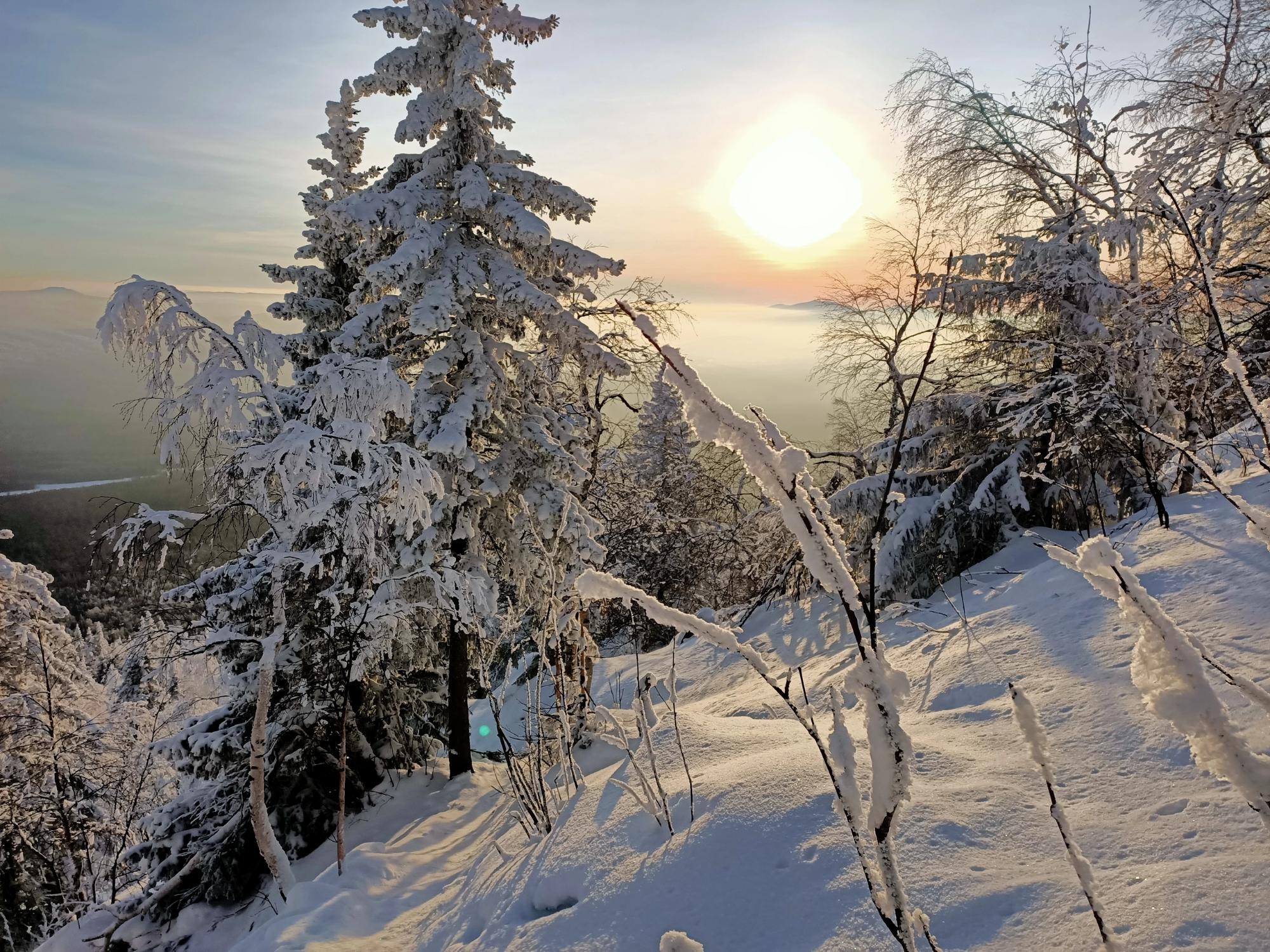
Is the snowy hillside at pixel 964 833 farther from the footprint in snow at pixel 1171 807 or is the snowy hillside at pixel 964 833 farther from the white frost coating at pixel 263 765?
the white frost coating at pixel 263 765

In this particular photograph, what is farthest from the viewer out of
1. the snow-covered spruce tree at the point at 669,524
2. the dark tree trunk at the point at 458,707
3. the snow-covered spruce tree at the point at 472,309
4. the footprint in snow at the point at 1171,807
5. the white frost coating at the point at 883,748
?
the snow-covered spruce tree at the point at 669,524

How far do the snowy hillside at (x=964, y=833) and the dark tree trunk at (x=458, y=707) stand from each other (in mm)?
4486

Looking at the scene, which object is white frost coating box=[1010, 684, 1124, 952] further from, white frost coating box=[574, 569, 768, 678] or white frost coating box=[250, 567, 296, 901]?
white frost coating box=[250, 567, 296, 901]

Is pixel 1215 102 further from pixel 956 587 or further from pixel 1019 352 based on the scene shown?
pixel 1019 352

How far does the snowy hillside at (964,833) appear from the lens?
65.8 inches

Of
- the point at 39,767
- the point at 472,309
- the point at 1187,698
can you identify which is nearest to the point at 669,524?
the point at 472,309

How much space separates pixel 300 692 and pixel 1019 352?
11.5 metres

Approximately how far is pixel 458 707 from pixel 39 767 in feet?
34.6

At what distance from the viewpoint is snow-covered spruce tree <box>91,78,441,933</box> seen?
550cm

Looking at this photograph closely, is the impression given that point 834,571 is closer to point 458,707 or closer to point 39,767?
point 458,707

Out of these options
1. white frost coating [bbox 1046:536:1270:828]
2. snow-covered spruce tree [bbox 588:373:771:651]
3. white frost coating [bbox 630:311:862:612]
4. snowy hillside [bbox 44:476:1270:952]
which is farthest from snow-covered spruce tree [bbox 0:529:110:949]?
white frost coating [bbox 1046:536:1270:828]

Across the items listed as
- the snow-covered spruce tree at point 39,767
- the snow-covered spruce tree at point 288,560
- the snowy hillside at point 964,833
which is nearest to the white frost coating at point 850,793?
the snowy hillside at point 964,833

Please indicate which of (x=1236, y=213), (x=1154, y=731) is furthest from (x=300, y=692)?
(x=1236, y=213)

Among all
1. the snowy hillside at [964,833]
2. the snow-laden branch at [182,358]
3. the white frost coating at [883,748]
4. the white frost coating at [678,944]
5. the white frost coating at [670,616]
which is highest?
the snow-laden branch at [182,358]
